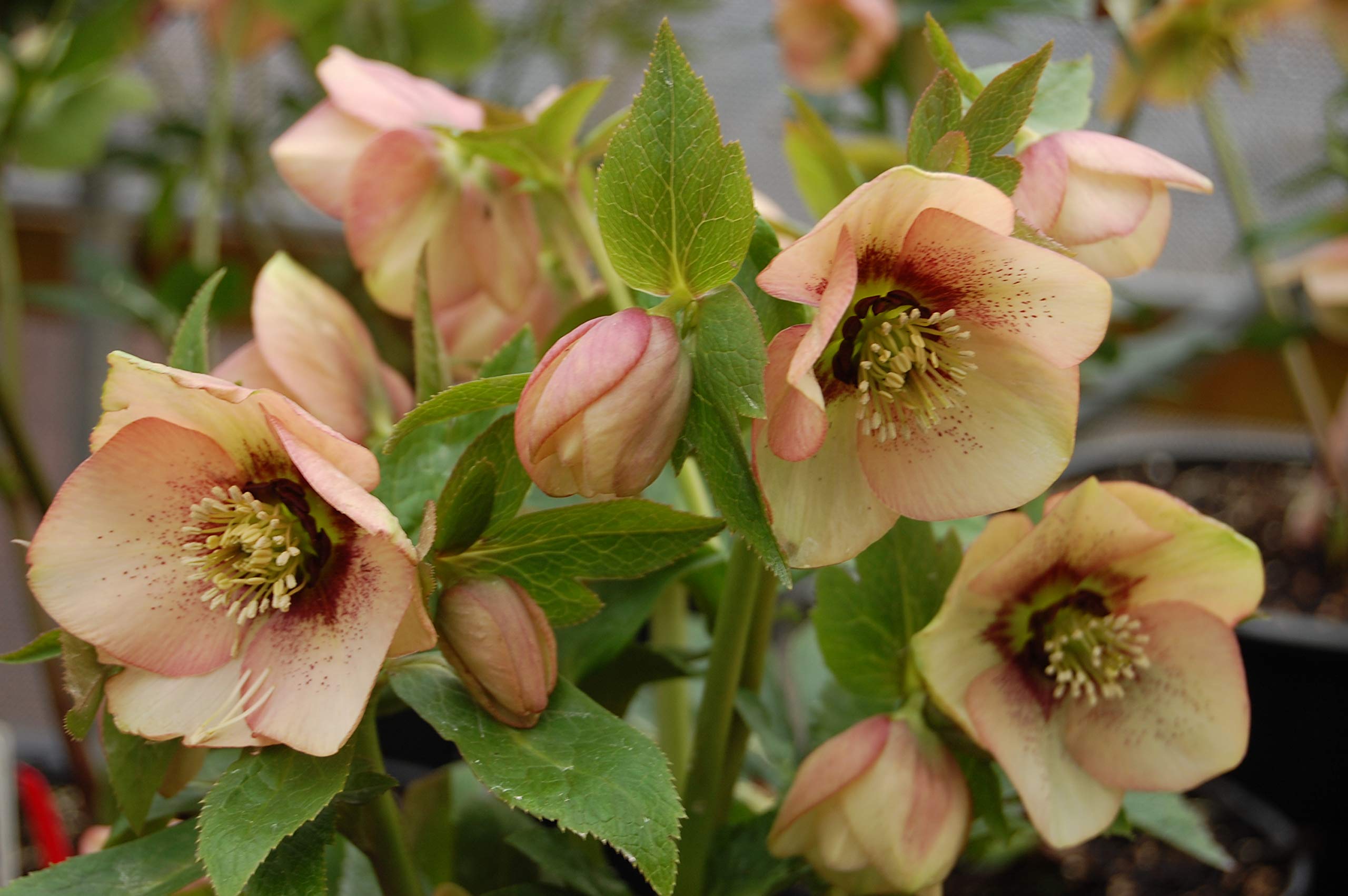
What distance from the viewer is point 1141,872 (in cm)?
71

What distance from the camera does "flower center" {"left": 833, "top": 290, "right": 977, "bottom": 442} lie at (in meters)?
0.30

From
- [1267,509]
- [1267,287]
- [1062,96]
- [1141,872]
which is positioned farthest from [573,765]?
[1267,509]

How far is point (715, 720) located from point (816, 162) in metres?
0.19

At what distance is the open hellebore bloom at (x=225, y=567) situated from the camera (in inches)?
10.5

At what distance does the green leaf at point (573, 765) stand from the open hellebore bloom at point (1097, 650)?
0.09 meters

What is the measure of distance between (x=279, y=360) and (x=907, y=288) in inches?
7.6

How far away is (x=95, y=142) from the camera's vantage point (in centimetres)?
82

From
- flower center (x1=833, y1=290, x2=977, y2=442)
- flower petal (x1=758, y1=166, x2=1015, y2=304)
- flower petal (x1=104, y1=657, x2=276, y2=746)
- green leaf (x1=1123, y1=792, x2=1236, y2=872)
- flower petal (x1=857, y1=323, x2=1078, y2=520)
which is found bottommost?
green leaf (x1=1123, y1=792, x2=1236, y2=872)

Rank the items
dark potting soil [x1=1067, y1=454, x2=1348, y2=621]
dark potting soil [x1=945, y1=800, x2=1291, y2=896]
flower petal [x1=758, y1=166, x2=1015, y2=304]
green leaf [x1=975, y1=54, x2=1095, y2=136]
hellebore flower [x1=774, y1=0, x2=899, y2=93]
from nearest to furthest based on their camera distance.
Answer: flower petal [x1=758, y1=166, x2=1015, y2=304], green leaf [x1=975, y1=54, x2=1095, y2=136], dark potting soil [x1=945, y1=800, x2=1291, y2=896], hellebore flower [x1=774, y1=0, x2=899, y2=93], dark potting soil [x1=1067, y1=454, x2=1348, y2=621]

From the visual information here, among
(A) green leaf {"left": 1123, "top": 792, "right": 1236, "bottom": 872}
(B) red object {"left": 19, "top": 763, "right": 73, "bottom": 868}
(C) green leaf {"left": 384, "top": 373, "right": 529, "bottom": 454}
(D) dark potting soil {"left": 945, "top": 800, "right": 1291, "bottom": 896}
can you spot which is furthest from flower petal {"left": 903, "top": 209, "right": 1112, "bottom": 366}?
(D) dark potting soil {"left": 945, "top": 800, "right": 1291, "bottom": 896}

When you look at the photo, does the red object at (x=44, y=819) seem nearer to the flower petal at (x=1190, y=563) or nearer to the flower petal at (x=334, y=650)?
the flower petal at (x=334, y=650)

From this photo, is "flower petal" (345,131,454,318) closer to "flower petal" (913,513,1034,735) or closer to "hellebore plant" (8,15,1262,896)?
"hellebore plant" (8,15,1262,896)

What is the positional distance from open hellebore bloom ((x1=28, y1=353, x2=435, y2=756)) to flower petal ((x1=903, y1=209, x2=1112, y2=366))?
14 cm

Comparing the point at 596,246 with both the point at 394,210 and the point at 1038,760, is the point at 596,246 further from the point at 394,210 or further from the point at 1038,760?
the point at 1038,760
